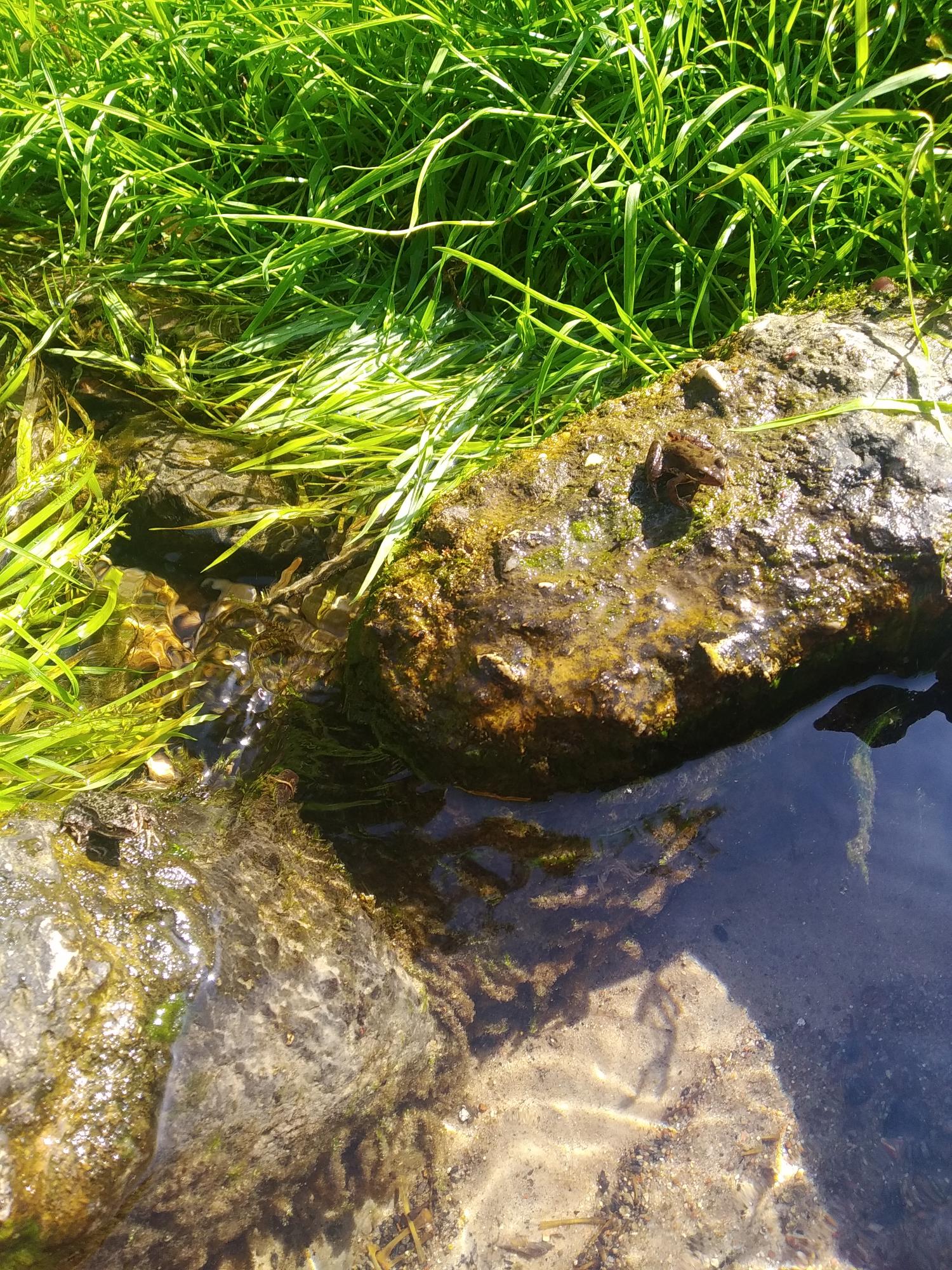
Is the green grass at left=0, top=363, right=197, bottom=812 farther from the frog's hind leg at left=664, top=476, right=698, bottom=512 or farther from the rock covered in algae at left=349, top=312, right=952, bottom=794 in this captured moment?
the frog's hind leg at left=664, top=476, right=698, bottom=512

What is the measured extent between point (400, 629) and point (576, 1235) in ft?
6.18

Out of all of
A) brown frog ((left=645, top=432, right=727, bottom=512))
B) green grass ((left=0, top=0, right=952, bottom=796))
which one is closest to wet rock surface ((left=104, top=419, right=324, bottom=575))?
green grass ((left=0, top=0, right=952, bottom=796))

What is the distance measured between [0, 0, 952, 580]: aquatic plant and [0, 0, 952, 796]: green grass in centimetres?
1

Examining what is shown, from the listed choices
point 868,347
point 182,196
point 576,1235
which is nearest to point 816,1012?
point 576,1235

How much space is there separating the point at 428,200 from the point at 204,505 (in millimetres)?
1461

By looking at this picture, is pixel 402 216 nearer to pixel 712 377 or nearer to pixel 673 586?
pixel 712 377

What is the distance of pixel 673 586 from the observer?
2.43 metres

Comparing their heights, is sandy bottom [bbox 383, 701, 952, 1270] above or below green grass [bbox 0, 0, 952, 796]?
below

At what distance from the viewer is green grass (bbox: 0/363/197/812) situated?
2527 millimetres

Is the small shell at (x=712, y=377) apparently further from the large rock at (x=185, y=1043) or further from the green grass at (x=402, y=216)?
the large rock at (x=185, y=1043)

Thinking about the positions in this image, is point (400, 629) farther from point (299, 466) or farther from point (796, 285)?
point (796, 285)

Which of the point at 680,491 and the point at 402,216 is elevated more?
the point at 402,216

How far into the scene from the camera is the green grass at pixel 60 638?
2.53 meters

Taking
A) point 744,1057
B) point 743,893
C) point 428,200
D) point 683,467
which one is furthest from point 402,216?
point 744,1057
